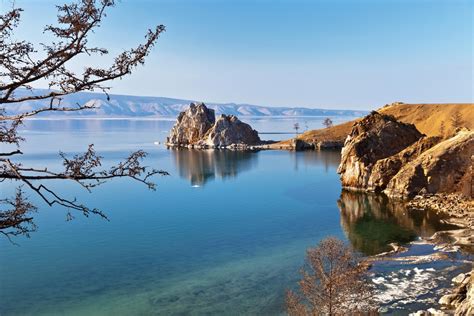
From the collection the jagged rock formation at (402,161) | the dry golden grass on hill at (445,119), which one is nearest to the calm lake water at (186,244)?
the jagged rock formation at (402,161)

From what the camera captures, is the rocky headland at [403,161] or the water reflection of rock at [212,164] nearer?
the rocky headland at [403,161]

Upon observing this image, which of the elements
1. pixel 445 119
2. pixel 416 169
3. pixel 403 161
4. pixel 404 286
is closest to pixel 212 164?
pixel 403 161

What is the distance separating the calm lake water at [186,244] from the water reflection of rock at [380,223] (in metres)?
0.15

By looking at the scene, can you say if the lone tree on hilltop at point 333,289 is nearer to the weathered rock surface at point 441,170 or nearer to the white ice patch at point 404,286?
the white ice patch at point 404,286

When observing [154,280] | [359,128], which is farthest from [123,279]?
[359,128]

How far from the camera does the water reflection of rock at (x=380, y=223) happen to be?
182 ft

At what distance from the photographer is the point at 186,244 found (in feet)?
178

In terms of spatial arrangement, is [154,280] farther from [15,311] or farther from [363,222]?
[363,222]

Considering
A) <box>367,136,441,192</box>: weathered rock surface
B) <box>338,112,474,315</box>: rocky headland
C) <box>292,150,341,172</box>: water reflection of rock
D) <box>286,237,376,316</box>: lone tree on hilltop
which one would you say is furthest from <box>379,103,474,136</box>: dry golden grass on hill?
<box>286,237,376,316</box>: lone tree on hilltop

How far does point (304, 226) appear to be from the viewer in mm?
63406

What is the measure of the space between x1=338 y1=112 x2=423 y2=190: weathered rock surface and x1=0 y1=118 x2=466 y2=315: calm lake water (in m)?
4.71

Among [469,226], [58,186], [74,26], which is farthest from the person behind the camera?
[58,186]

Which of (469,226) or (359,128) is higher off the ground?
(359,128)

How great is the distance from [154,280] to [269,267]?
11.7 meters
